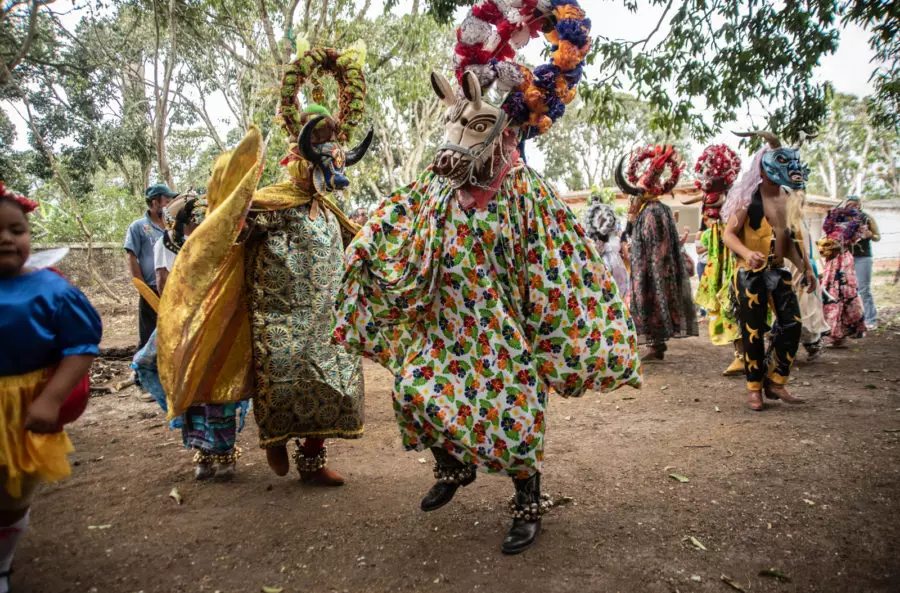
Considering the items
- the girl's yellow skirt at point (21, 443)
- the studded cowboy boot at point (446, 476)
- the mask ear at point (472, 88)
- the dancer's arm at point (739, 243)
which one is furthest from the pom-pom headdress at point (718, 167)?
the girl's yellow skirt at point (21, 443)

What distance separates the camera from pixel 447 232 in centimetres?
282

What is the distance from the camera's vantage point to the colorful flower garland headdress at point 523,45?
2.81 metres

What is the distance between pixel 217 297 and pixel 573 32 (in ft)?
8.04

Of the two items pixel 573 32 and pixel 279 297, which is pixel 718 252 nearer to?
pixel 573 32

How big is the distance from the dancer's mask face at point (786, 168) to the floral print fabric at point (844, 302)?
4.60 m

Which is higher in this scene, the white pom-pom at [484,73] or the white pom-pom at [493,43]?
the white pom-pom at [493,43]

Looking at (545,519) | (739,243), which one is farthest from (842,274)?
(545,519)

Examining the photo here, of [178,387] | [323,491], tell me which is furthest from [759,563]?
[178,387]

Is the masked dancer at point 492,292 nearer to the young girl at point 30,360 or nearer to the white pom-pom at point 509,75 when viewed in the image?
the white pom-pom at point 509,75

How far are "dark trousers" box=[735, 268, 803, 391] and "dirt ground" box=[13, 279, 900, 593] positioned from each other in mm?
489

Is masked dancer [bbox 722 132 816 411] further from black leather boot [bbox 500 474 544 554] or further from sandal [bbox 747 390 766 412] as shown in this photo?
black leather boot [bbox 500 474 544 554]

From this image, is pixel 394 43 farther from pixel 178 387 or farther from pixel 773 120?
pixel 178 387

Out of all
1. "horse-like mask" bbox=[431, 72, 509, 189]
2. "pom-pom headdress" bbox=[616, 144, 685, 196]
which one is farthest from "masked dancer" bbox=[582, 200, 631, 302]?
"horse-like mask" bbox=[431, 72, 509, 189]

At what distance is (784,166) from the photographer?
4617 millimetres
